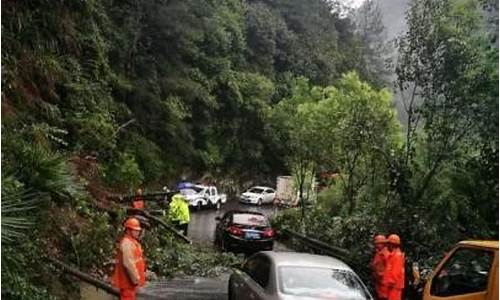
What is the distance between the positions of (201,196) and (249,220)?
798 inches

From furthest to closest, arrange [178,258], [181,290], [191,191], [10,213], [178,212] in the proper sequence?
[191,191], [178,212], [178,258], [181,290], [10,213]

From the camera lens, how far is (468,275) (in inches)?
265

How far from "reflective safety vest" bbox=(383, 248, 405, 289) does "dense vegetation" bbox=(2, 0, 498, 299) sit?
3.76 meters

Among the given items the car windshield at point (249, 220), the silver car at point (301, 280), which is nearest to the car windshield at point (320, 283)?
the silver car at point (301, 280)

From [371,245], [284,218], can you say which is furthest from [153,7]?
[371,245]

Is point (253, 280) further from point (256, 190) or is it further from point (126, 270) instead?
point (256, 190)

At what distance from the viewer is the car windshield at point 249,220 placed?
22.3 meters

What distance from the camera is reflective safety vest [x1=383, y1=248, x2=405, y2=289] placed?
1043cm

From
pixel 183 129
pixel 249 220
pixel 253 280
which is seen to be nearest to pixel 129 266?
pixel 253 280

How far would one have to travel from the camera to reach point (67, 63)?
17.8m

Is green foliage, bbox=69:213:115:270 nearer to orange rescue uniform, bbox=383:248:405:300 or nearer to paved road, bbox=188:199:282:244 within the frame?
orange rescue uniform, bbox=383:248:405:300

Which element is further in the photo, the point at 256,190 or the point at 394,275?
the point at 256,190

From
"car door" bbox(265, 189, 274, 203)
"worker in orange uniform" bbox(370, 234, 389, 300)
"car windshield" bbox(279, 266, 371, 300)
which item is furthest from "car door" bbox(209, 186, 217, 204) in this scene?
"car windshield" bbox(279, 266, 371, 300)

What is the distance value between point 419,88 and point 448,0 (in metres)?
2.29
